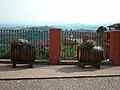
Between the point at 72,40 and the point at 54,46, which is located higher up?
the point at 72,40

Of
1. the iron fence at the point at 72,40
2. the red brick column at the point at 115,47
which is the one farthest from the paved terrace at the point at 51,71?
the iron fence at the point at 72,40

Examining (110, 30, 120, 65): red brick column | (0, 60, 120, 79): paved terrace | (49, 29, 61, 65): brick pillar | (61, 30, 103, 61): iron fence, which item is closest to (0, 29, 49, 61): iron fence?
(49, 29, 61, 65): brick pillar

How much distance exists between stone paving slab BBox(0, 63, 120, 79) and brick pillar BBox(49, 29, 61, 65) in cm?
66

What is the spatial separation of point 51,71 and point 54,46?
7.86ft

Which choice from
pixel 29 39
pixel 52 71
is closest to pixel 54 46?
pixel 29 39

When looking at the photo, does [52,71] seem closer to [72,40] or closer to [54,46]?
[54,46]

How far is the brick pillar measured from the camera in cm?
1541

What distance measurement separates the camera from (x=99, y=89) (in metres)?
9.97

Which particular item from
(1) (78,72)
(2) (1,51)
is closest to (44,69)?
(1) (78,72)

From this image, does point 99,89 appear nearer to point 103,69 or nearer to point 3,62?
point 103,69

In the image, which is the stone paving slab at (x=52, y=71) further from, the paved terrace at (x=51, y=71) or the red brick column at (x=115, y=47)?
the red brick column at (x=115, y=47)

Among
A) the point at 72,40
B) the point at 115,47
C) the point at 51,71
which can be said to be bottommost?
the point at 51,71

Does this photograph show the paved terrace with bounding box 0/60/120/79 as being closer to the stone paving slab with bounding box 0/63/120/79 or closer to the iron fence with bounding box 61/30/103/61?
the stone paving slab with bounding box 0/63/120/79

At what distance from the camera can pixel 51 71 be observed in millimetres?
13273
